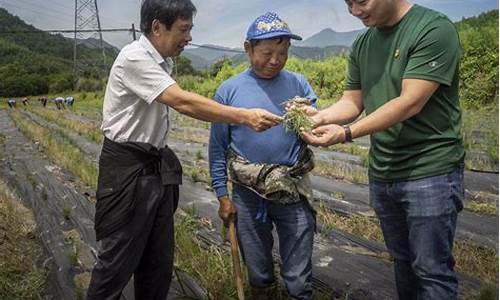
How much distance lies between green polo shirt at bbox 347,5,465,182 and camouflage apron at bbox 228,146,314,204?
1.23 ft

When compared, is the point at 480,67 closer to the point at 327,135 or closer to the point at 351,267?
the point at 351,267

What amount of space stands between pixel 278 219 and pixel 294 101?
23.3 inches

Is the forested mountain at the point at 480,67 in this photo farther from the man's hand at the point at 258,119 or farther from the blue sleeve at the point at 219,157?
the man's hand at the point at 258,119

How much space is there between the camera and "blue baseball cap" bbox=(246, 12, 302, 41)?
82.4 inches

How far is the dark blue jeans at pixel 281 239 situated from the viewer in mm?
2203

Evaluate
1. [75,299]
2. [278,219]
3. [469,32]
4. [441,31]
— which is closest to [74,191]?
[75,299]

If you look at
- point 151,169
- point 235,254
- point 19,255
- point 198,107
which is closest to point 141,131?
point 151,169

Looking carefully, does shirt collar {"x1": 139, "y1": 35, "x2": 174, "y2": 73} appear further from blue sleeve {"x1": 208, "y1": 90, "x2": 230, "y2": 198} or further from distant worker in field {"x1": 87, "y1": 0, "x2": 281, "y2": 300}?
blue sleeve {"x1": 208, "y1": 90, "x2": 230, "y2": 198}

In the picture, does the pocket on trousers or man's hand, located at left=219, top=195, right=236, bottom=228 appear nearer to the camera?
the pocket on trousers

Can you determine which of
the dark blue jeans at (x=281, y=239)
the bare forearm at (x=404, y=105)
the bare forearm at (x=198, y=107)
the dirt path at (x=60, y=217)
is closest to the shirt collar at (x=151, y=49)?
the bare forearm at (x=198, y=107)

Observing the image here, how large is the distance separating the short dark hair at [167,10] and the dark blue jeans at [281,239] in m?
0.88

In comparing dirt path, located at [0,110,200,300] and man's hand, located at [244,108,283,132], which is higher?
man's hand, located at [244,108,283,132]

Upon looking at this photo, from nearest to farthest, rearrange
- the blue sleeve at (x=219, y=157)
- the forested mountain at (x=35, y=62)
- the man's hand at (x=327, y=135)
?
the man's hand at (x=327, y=135)
the blue sleeve at (x=219, y=157)
the forested mountain at (x=35, y=62)

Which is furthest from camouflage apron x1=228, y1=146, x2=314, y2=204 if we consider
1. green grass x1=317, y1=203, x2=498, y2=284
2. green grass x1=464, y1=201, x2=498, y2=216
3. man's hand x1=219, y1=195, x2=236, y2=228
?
green grass x1=464, y1=201, x2=498, y2=216
